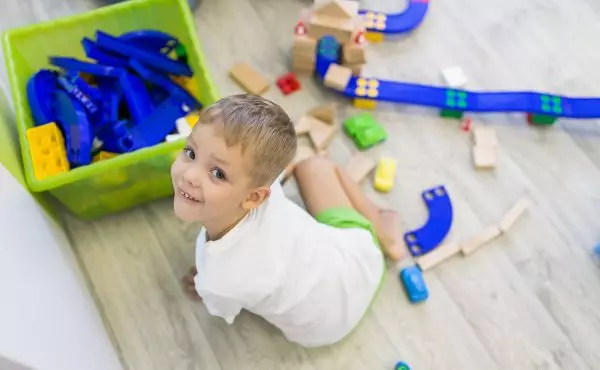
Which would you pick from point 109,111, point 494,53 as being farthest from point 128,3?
point 494,53

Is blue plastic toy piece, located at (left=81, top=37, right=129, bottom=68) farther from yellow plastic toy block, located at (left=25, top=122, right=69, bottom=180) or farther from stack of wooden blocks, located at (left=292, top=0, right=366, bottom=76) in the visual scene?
stack of wooden blocks, located at (left=292, top=0, right=366, bottom=76)

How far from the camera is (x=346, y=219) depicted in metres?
1.07

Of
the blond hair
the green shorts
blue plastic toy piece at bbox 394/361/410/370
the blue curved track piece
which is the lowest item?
blue plastic toy piece at bbox 394/361/410/370

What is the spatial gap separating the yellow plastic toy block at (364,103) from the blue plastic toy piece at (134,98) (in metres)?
0.45

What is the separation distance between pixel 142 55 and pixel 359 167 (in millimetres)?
503

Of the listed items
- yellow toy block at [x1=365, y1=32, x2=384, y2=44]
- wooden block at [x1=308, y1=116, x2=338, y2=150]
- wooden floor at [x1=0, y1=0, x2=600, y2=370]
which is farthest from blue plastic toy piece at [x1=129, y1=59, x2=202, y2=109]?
yellow toy block at [x1=365, y1=32, x2=384, y2=44]

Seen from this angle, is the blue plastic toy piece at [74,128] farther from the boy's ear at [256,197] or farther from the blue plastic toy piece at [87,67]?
the boy's ear at [256,197]

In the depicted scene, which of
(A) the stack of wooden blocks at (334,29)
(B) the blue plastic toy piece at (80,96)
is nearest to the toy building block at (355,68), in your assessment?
(A) the stack of wooden blocks at (334,29)

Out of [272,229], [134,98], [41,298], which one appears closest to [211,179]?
[272,229]

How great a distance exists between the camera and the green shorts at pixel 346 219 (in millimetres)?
1069

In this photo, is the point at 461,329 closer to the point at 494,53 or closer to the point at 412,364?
the point at 412,364

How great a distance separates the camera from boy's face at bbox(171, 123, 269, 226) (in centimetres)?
75

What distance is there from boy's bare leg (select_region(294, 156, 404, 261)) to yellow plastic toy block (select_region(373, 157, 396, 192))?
0.06m

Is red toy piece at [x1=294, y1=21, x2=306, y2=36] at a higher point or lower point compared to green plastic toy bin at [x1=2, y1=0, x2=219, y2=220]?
higher
